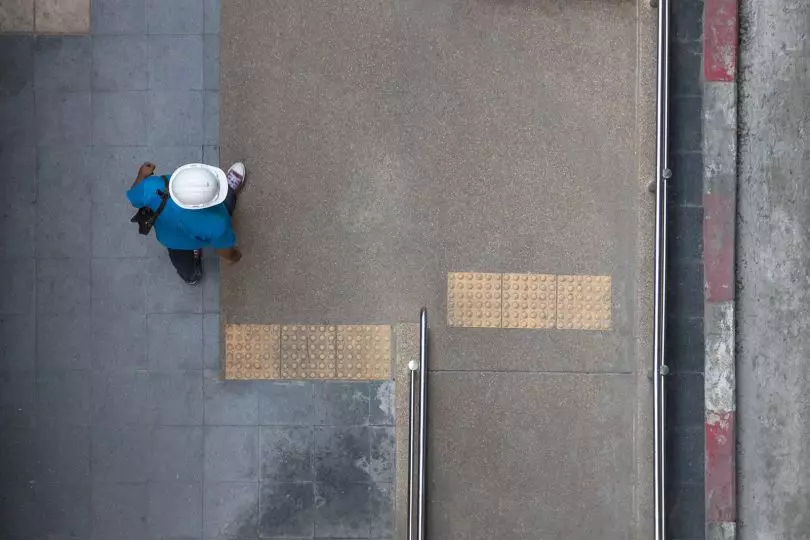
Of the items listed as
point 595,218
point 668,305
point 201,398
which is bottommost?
point 201,398

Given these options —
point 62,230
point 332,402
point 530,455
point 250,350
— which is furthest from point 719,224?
point 62,230

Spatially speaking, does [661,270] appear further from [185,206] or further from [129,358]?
[129,358]

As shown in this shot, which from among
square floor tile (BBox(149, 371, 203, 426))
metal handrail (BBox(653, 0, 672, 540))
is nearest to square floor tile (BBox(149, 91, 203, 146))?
square floor tile (BBox(149, 371, 203, 426))

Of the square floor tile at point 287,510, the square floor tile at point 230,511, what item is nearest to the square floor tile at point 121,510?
the square floor tile at point 230,511

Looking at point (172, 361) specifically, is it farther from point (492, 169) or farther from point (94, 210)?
point (492, 169)

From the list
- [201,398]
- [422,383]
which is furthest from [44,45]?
[422,383]

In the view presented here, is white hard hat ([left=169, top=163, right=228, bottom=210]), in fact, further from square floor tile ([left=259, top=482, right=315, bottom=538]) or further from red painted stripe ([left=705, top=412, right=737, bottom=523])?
red painted stripe ([left=705, top=412, right=737, bottom=523])
